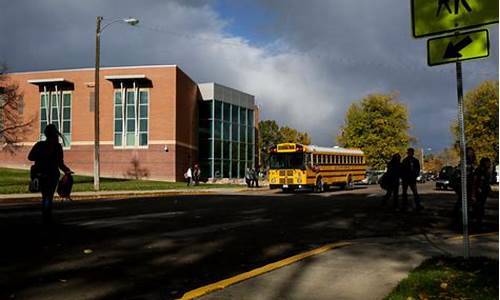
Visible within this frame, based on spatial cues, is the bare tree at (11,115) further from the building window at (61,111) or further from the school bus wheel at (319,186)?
the school bus wheel at (319,186)

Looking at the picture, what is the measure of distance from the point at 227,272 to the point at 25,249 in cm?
271

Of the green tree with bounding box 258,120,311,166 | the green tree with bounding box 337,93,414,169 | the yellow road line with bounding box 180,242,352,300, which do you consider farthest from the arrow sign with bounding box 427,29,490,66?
the green tree with bounding box 258,120,311,166

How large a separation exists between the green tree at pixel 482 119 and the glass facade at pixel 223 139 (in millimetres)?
23755

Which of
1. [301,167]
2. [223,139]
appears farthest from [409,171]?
[223,139]

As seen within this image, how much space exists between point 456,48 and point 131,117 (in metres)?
43.2

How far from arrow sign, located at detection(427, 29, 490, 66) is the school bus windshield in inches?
928

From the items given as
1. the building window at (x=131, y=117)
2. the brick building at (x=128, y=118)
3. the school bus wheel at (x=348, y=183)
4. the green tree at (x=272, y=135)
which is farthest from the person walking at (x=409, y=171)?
the green tree at (x=272, y=135)

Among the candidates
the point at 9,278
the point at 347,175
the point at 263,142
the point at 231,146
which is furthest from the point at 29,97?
the point at 9,278

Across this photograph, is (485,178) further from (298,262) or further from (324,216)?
(298,262)

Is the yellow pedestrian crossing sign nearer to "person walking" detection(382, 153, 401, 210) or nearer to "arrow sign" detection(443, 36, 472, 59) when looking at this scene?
"arrow sign" detection(443, 36, 472, 59)

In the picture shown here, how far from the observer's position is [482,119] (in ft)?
190

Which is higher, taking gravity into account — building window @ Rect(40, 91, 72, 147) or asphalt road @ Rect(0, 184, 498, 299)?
building window @ Rect(40, 91, 72, 147)

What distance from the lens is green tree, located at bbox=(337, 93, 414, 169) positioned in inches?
2756

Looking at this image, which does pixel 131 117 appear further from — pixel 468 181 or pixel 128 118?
pixel 468 181
